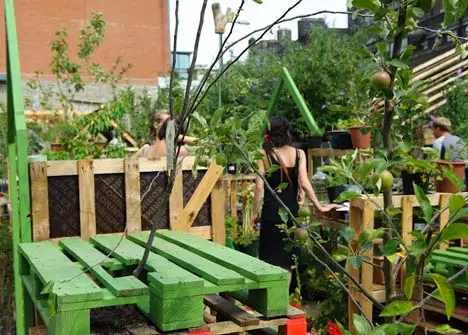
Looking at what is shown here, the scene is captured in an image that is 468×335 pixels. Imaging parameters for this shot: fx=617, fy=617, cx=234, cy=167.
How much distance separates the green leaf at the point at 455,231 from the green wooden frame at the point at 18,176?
7.96 ft

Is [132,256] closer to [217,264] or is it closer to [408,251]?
[217,264]

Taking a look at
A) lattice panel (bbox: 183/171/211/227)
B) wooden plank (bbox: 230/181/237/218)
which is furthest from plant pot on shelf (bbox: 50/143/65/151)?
lattice panel (bbox: 183/171/211/227)

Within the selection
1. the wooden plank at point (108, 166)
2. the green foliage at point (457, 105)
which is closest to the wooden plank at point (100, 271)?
the wooden plank at point (108, 166)

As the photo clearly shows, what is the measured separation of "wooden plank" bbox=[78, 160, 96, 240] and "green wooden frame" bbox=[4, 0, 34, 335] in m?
0.29

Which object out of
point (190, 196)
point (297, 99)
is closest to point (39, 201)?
point (190, 196)

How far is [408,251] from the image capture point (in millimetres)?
1306

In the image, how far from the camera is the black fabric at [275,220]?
4742mm

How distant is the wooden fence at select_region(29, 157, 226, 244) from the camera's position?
3266mm

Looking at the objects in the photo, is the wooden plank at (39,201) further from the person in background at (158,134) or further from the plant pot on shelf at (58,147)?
the plant pot on shelf at (58,147)

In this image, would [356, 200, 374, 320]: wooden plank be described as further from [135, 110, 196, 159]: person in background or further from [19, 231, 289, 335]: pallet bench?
[135, 110, 196, 159]: person in background

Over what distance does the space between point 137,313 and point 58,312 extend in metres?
0.57

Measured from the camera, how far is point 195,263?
2387 mm

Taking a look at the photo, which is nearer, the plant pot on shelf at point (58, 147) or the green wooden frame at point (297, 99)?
the plant pot on shelf at point (58, 147)

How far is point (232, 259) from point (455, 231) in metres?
1.35
